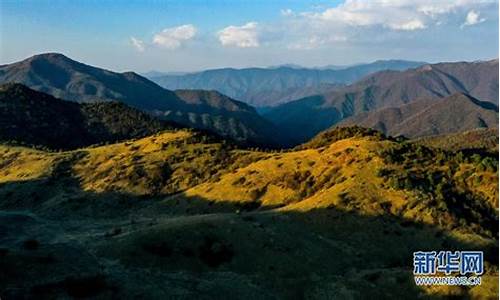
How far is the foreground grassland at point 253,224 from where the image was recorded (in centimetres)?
5653

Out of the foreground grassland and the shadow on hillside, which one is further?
the foreground grassland

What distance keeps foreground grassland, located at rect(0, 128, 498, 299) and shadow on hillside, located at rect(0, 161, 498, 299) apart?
158 millimetres

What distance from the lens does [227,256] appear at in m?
65.1

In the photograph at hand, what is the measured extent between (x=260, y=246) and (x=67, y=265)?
72.5ft

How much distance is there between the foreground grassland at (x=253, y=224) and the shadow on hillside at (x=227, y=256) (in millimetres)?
158

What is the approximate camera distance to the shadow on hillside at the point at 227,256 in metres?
53.9

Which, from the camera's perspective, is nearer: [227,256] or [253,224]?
[227,256]

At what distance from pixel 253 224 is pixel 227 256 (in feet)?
30.7

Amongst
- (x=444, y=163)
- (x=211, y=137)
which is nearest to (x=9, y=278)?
(x=444, y=163)

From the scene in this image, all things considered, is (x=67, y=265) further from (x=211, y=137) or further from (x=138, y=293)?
(x=211, y=137)

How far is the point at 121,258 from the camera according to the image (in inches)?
2395

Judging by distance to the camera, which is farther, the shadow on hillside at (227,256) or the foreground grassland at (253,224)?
the foreground grassland at (253,224)

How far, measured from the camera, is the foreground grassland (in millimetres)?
56531

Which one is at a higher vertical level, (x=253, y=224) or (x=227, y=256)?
(x=253, y=224)
